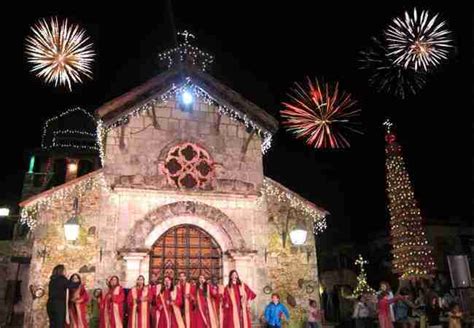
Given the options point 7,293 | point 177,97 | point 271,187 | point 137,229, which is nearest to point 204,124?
point 177,97

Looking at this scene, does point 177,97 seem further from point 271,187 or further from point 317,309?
point 317,309

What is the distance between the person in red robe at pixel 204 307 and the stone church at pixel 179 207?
5.10 ft

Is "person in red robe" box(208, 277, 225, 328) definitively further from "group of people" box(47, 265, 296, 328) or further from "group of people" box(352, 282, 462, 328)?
"group of people" box(352, 282, 462, 328)

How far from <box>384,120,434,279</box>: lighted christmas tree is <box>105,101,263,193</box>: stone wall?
28.0 feet

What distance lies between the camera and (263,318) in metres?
12.4

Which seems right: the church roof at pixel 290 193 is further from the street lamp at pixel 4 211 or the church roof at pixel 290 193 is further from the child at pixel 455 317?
the street lamp at pixel 4 211

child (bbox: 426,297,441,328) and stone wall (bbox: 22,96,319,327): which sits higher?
stone wall (bbox: 22,96,319,327)

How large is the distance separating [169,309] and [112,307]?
4.57ft

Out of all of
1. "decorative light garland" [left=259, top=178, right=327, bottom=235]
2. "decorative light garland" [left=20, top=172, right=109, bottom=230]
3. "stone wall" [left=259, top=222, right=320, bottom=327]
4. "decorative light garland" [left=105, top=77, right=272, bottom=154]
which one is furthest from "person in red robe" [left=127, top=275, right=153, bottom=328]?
"decorative light garland" [left=105, top=77, right=272, bottom=154]

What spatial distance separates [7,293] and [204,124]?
56.7 feet

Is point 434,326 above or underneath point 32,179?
underneath

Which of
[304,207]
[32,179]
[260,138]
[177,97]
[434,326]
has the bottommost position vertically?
[434,326]

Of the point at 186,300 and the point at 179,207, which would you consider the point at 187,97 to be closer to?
the point at 179,207

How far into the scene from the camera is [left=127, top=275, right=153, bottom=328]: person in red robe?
1042 cm
